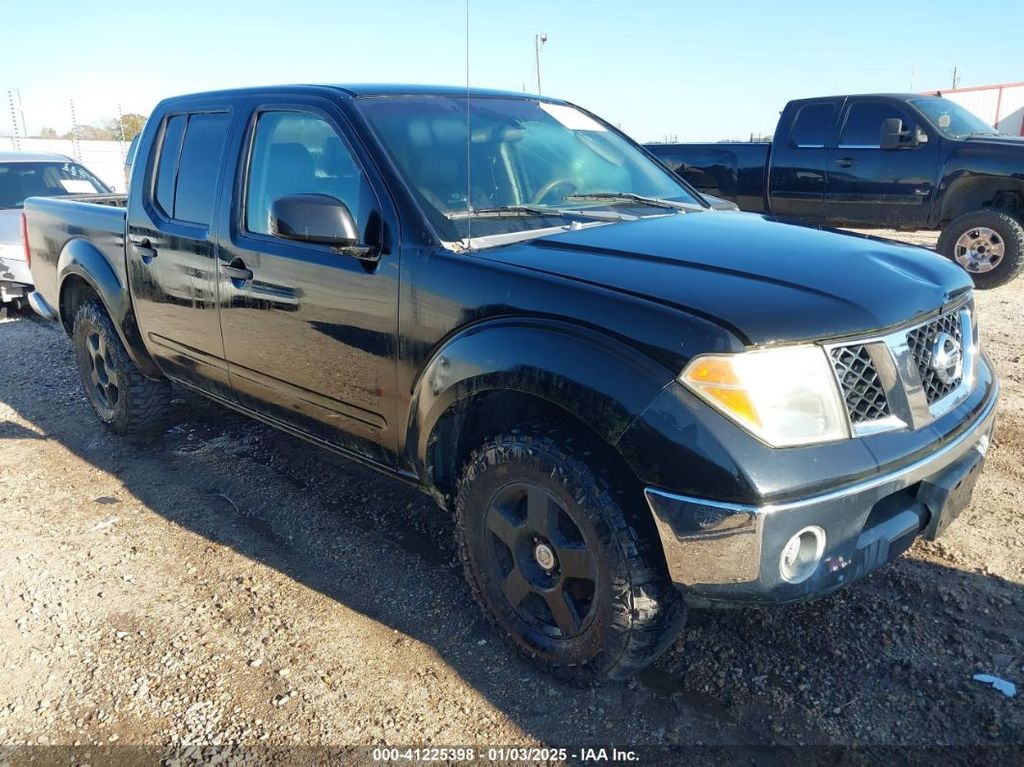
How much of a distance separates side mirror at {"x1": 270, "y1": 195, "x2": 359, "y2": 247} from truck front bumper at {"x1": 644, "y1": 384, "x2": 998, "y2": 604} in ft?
4.54

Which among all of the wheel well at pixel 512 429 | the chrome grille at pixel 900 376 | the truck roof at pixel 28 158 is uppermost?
the truck roof at pixel 28 158

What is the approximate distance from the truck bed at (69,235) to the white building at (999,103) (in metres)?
31.5

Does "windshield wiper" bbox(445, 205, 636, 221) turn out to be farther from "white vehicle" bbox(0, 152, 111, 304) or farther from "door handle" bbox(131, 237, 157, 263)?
"white vehicle" bbox(0, 152, 111, 304)

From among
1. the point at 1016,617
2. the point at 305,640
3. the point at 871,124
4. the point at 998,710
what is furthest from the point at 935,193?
the point at 305,640

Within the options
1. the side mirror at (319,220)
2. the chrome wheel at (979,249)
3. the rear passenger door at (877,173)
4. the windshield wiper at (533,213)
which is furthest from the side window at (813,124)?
the side mirror at (319,220)

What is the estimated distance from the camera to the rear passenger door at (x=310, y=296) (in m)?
2.82

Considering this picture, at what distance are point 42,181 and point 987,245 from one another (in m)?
10.3

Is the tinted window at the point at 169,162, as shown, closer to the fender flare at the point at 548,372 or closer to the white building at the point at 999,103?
the fender flare at the point at 548,372

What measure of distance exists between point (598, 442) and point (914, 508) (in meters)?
0.89

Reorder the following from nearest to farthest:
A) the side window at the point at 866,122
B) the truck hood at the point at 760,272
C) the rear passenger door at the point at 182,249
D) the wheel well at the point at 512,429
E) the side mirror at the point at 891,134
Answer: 1. the truck hood at the point at 760,272
2. the wheel well at the point at 512,429
3. the rear passenger door at the point at 182,249
4. the side mirror at the point at 891,134
5. the side window at the point at 866,122

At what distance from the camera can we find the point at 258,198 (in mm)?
3361

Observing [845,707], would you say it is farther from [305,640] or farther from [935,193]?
[935,193]

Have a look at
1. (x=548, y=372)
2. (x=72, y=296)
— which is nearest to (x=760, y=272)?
(x=548, y=372)

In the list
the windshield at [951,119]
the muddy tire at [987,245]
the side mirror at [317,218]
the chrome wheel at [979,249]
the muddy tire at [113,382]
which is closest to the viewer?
the side mirror at [317,218]
